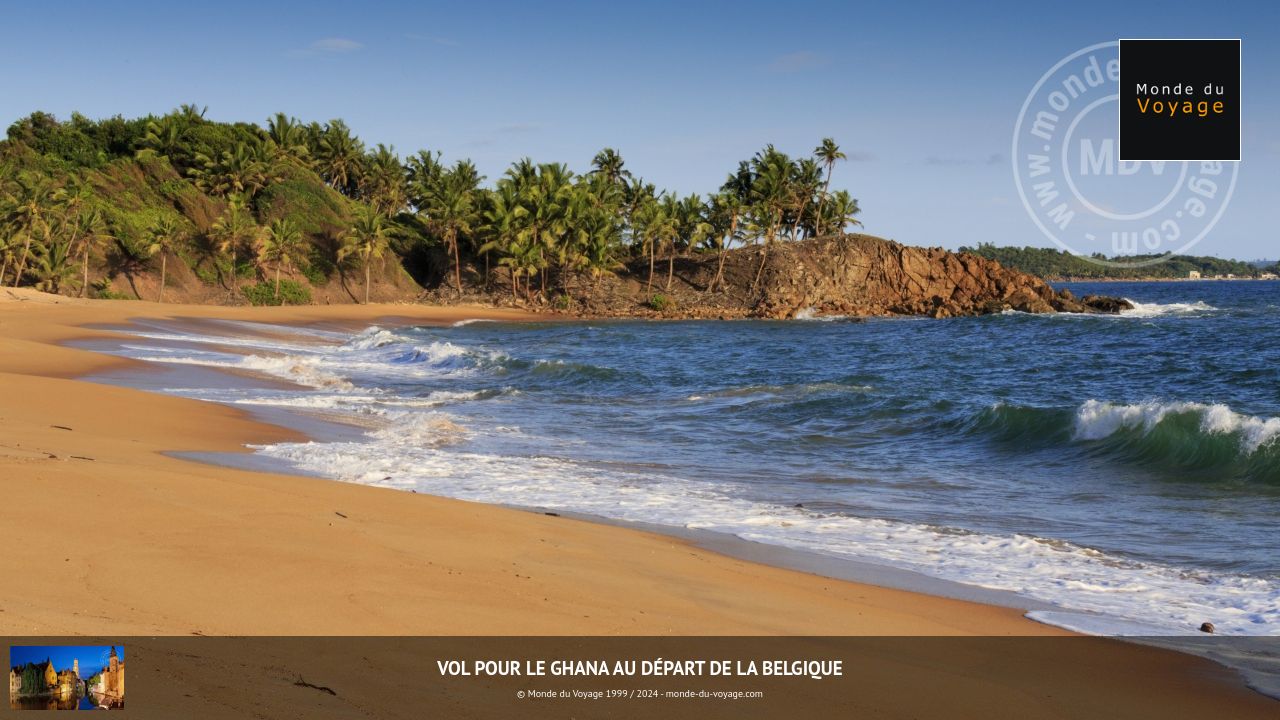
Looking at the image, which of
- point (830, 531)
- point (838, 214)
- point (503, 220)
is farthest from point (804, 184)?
point (830, 531)

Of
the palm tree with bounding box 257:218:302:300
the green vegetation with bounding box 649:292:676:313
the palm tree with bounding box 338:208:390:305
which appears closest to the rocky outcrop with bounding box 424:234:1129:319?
the green vegetation with bounding box 649:292:676:313

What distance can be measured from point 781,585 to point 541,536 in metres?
2.14

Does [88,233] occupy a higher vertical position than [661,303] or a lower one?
higher

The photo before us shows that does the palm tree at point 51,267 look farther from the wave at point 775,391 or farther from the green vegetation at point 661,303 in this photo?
the wave at point 775,391

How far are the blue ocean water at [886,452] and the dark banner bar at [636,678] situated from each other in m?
1.79

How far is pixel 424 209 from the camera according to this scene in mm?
85250

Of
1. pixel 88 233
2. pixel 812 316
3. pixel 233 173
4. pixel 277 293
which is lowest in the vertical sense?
pixel 812 316

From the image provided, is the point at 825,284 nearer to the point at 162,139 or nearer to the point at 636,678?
the point at 162,139

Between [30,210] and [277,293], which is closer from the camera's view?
[30,210]

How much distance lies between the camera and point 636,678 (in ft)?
16.5

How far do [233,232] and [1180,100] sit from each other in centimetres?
5873

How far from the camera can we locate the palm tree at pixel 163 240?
61.1m

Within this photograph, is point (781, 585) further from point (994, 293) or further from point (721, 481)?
point (994, 293)

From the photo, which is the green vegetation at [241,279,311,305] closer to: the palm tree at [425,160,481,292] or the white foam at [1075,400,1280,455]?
the palm tree at [425,160,481,292]
